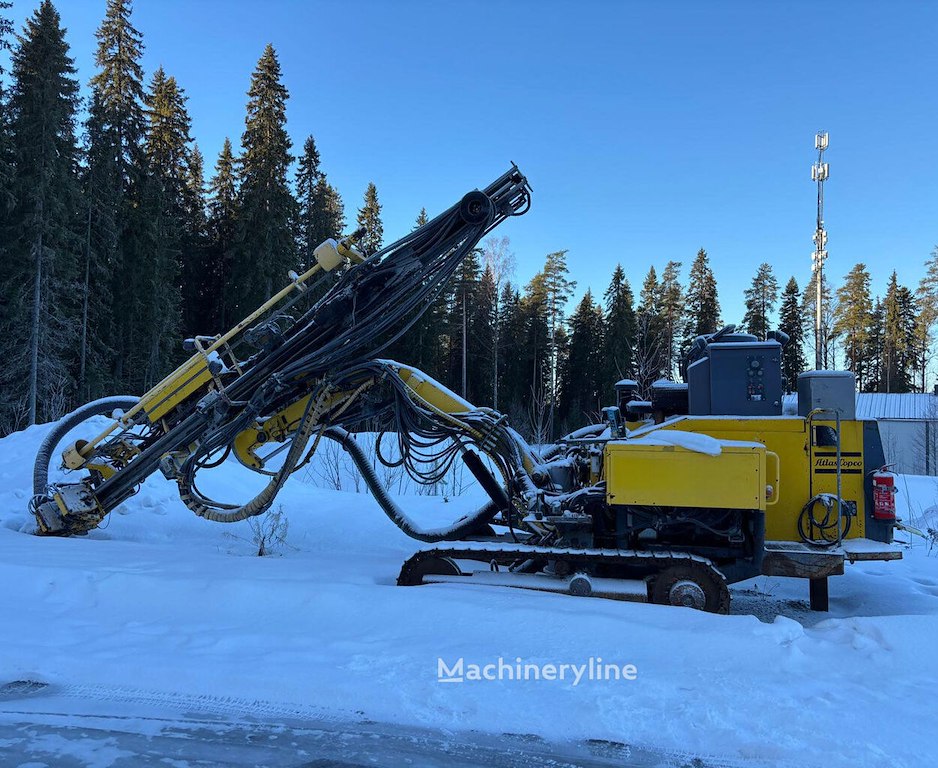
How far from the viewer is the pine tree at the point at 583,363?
50.5 m

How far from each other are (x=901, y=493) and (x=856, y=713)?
1185 cm

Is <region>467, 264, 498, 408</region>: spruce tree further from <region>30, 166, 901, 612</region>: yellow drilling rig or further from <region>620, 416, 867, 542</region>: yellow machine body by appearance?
<region>620, 416, 867, 542</region>: yellow machine body

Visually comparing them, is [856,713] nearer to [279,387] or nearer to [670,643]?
[670,643]

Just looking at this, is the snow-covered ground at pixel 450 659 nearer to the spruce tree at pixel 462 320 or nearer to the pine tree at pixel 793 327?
the spruce tree at pixel 462 320

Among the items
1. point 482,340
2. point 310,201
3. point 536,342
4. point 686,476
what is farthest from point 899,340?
point 686,476

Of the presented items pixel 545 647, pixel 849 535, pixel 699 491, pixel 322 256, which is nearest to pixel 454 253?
pixel 322 256

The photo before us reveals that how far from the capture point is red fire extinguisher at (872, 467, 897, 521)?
209 inches

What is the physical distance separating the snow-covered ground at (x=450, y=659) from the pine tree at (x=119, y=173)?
27.3 m

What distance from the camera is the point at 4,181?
2195cm

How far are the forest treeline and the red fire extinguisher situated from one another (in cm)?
777

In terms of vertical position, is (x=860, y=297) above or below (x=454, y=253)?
above

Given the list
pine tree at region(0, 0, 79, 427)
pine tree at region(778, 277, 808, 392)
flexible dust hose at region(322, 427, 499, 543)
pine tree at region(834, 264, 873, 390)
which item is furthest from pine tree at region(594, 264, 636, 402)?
flexible dust hose at region(322, 427, 499, 543)

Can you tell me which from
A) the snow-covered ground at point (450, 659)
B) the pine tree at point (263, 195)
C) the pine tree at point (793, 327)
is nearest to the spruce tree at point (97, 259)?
the pine tree at point (263, 195)

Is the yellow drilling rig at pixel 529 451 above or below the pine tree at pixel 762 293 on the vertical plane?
below
